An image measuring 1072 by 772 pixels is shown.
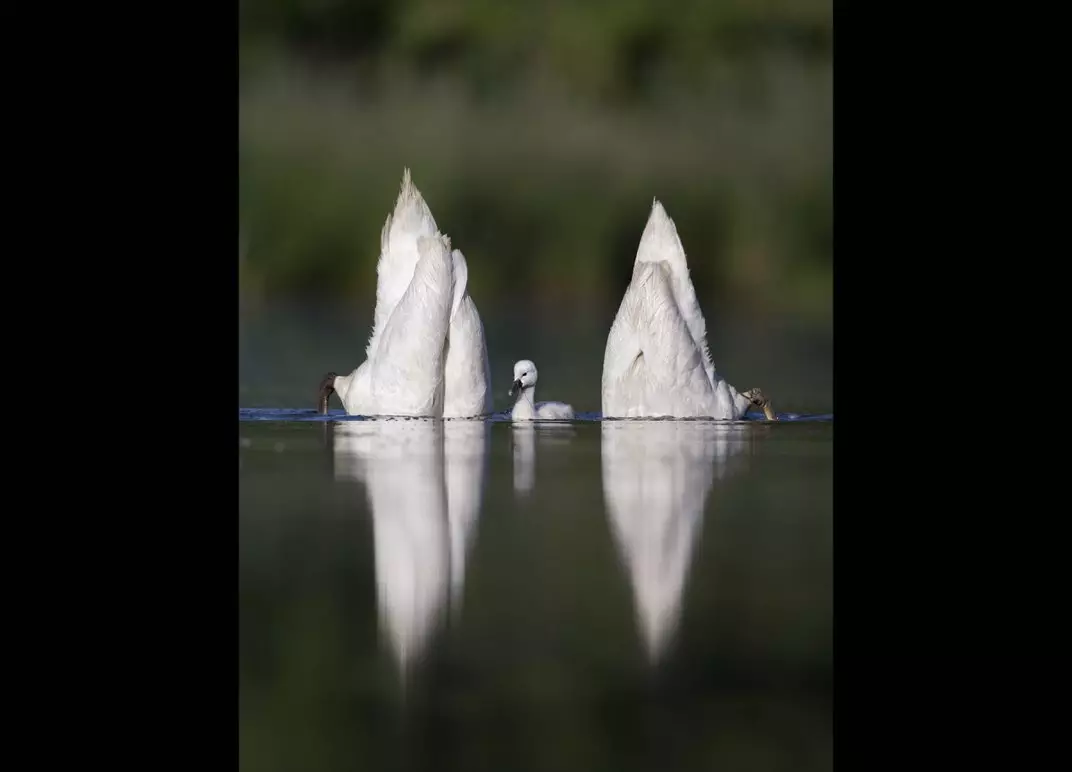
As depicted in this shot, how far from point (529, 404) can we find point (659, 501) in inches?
162

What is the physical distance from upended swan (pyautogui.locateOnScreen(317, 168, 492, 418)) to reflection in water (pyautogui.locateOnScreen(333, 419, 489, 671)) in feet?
4.08

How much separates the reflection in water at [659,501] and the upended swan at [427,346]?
46.5 inches

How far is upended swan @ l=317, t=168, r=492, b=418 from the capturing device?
779cm

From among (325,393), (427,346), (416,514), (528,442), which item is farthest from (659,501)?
(325,393)

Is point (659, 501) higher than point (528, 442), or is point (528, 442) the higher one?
point (528, 442)

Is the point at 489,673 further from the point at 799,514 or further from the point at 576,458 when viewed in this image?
the point at 576,458

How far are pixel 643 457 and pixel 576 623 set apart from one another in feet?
8.70

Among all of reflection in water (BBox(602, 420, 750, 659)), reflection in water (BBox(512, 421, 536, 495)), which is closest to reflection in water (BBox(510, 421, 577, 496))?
reflection in water (BBox(512, 421, 536, 495))

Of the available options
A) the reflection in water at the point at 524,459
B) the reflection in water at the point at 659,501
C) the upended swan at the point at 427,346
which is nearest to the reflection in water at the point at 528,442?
the reflection in water at the point at 524,459

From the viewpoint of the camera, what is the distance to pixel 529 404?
8.17 metres

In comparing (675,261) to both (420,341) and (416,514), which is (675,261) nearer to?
(420,341)

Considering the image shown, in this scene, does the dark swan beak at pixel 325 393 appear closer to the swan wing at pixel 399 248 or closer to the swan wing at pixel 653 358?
the swan wing at pixel 399 248

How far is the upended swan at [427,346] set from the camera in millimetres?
7789

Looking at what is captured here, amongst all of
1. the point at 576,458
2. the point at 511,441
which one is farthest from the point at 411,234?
the point at 576,458
